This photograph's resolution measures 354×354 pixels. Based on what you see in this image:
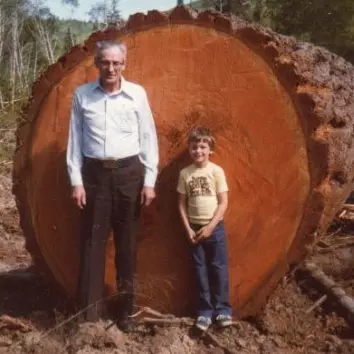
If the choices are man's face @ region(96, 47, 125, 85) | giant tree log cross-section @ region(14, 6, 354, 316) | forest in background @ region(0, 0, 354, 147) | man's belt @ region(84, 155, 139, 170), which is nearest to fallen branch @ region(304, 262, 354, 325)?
giant tree log cross-section @ region(14, 6, 354, 316)

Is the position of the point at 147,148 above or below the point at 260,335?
above

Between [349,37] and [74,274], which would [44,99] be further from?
[349,37]

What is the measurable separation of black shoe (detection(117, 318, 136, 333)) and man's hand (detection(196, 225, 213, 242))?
24.8 inches

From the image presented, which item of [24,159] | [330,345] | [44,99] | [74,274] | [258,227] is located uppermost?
[44,99]

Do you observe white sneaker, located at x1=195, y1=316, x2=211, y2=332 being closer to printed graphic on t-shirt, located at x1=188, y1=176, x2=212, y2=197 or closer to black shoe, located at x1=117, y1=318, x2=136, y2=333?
black shoe, located at x1=117, y1=318, x2=136, y2=333

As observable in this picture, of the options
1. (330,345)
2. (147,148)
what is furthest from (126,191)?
(330,345)

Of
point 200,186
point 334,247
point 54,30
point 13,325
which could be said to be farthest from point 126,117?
point 54,30

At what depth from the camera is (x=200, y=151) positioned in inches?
151

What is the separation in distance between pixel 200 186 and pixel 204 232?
Answer: 0.26 m

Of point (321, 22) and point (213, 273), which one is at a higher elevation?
point (321, 22)

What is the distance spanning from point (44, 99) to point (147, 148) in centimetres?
81

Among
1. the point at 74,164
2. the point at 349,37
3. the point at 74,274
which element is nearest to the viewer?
the point at 74,164

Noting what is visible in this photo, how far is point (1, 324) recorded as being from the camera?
13.4 ft

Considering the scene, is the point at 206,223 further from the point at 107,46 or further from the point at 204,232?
the point at 107,46
